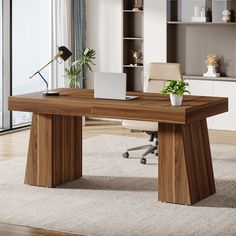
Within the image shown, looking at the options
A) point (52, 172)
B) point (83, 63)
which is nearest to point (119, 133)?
point (83, 63)

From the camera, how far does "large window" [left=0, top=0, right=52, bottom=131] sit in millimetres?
9422

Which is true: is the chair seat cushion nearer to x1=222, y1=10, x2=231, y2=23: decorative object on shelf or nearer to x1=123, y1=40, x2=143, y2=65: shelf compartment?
x1=222, y1=10, x2=231, y2=23: decorative object on shelf

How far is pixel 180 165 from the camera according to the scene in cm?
591

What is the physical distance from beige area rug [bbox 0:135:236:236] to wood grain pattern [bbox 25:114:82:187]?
0.36 feet

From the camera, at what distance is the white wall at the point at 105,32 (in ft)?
33.2

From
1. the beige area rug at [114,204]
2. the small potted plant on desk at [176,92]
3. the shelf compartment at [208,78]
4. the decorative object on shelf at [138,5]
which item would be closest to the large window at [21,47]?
the decorative object on shelf at [138,5]

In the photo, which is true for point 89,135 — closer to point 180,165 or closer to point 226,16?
point 226,16

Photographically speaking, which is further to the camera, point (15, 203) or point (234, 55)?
point (234, 55)

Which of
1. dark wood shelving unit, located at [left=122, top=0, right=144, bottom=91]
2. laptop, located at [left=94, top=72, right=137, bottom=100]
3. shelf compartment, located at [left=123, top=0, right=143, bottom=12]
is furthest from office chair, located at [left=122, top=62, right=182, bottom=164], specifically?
shelf compartment, located at [left=123, top=0, right=143, bottom=12]

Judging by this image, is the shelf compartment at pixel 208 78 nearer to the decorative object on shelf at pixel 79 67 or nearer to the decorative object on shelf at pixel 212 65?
the decorative object on shelf at pixel 212 65

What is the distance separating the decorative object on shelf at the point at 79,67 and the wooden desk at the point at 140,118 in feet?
9.19

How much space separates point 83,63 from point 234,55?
1995mm

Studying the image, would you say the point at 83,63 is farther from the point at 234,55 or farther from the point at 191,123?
the point at 191,123

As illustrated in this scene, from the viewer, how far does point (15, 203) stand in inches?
236
